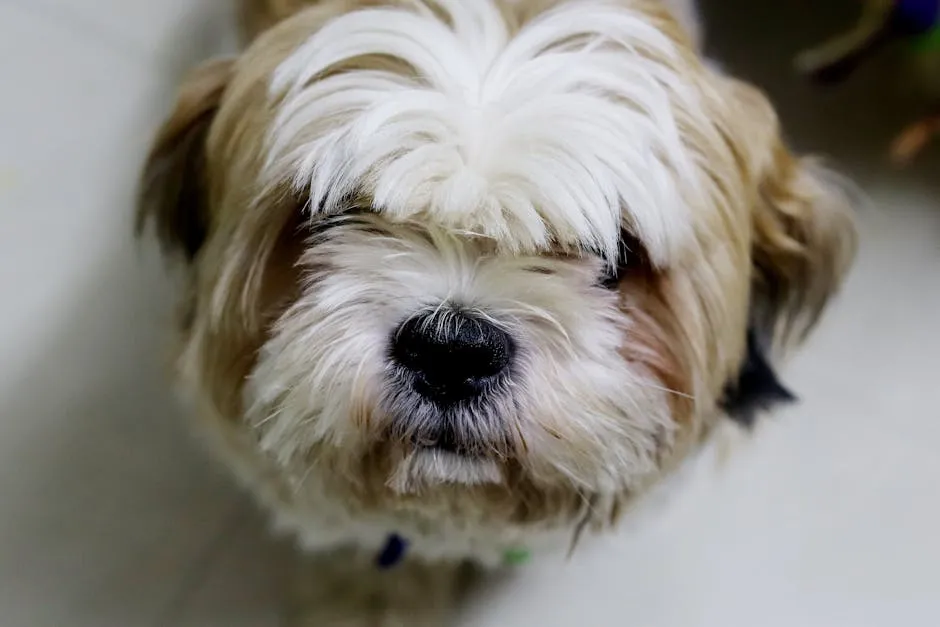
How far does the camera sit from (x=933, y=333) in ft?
4.90

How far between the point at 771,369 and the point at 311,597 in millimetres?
596

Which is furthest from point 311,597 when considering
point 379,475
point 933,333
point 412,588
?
point 933,333

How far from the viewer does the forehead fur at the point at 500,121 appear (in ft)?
2.53

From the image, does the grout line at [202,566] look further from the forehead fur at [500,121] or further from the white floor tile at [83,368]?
the forehead fur at [500,121]

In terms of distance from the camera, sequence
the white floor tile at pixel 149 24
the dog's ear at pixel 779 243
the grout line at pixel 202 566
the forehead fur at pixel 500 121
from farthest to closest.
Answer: the white floor tile at pixel 149 24 < the grout line at pixel 202 566 < the dog's ear at pixel 779 243 < the forehead fur at pixel 500 121

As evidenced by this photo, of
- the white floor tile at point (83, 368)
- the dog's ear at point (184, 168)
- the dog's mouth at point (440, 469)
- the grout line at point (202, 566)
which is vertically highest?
the dog's ear at point (184, 168)

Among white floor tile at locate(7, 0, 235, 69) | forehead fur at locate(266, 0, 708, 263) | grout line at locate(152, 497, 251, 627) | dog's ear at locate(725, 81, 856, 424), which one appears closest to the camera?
forehead fur at locate(266, 0, 708, 263)

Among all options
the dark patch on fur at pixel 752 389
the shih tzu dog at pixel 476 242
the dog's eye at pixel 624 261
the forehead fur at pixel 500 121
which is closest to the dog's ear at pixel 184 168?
the shih tzu dog at pixel 476 242

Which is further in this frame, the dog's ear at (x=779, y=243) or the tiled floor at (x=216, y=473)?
the tiled floor at (x=216, y=473)

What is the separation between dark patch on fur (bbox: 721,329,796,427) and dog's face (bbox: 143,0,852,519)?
0.35 ft

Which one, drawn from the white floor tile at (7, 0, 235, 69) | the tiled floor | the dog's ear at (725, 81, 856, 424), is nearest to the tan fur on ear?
the dog's ear at (725, 81, 856, 424)

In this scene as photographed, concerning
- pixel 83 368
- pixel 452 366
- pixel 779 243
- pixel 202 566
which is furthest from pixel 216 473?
pixel 779 243

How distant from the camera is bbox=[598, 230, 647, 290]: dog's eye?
0.85 meters

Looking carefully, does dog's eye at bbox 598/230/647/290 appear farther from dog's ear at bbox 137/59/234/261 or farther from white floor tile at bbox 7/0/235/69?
white floor tile at bbox 7/0/235/69
